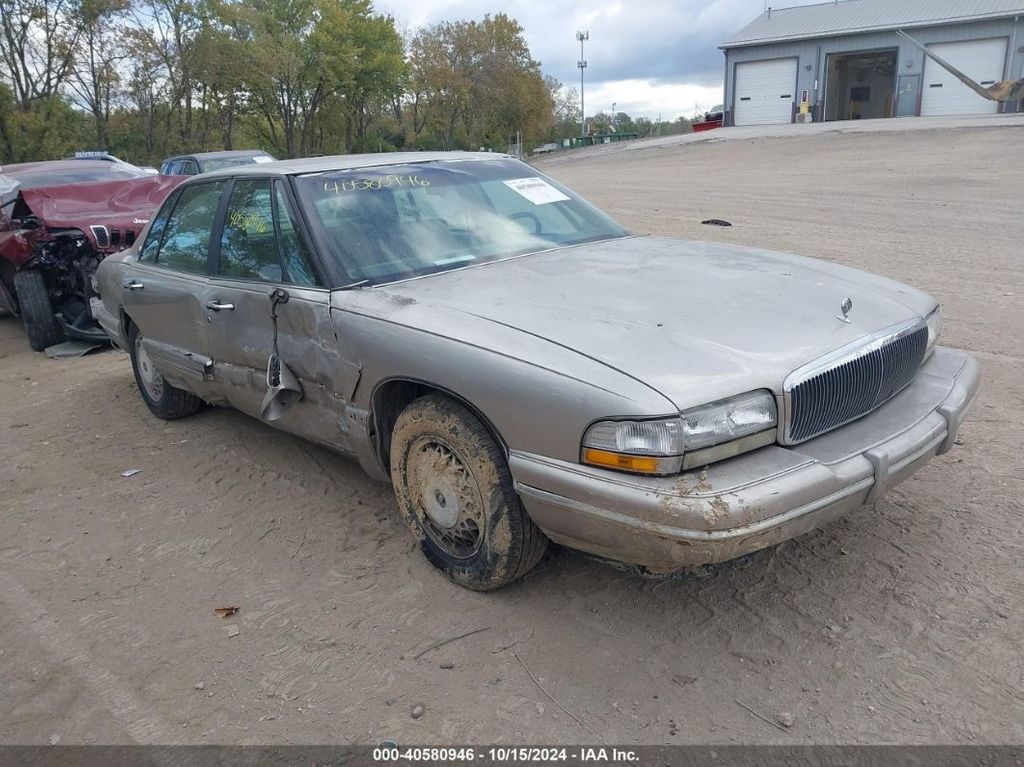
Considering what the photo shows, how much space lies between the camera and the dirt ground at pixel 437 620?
2514mm

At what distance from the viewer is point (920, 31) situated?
3862cm

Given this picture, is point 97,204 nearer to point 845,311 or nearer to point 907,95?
point 845,311

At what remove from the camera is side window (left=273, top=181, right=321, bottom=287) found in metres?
3.53

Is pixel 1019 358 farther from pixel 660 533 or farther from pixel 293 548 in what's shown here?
pixel 293 548

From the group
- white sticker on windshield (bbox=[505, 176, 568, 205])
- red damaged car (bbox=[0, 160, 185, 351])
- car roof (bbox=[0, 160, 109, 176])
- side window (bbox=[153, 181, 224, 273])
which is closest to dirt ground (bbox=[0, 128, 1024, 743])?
side window (bbox=[153, 181, 224, 273])

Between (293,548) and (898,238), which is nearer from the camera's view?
(293,548)

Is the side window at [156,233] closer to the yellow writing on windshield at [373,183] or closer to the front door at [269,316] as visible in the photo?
the front door at [269,316]

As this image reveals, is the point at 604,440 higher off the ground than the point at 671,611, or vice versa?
the point at 604,440

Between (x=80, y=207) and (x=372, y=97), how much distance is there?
142ft

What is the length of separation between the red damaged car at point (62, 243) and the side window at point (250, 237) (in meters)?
3.85

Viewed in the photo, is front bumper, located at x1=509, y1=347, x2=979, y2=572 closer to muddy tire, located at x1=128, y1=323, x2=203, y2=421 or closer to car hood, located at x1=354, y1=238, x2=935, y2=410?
car hood, located at x1=354, y1=238, x2=935, y2=410

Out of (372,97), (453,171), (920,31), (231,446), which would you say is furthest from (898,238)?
(372,97)

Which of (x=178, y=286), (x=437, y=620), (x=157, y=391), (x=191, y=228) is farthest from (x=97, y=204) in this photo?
(x=437, y=620)

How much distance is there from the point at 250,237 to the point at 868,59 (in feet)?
160
